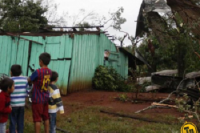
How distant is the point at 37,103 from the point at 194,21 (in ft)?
19.7

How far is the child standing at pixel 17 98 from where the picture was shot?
4559mm

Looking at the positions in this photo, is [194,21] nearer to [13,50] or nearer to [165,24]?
[165,24]

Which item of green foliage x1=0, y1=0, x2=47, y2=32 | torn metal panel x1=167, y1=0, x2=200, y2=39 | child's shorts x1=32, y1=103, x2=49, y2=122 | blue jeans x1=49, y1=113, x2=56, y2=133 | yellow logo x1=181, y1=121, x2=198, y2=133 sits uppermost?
green foliage x1=0, y1=0, x2=47, y2=32

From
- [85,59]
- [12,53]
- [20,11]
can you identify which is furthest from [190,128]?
[20,11]

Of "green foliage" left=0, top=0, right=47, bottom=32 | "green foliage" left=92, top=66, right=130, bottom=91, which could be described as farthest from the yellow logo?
"green foliage" left=0, top=0, right=47, bottom=32

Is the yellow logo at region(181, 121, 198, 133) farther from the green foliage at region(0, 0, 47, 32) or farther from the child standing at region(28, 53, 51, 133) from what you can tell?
the green foliage at region(0, 0, 47, 32)

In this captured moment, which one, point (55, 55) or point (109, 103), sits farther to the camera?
point (55, 55)

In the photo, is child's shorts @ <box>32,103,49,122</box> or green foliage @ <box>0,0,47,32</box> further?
green foliage @ <box>0,0,47,32</box>

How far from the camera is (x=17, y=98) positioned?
4582 mm

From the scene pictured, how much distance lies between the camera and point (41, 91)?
4629mm

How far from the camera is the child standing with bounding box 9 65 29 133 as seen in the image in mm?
4559

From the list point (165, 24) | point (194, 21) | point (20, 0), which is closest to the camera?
point (194, 21)

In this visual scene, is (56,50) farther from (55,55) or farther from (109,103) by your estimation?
(109,103)

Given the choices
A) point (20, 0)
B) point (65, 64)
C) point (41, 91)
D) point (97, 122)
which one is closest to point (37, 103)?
point (41, 91)
